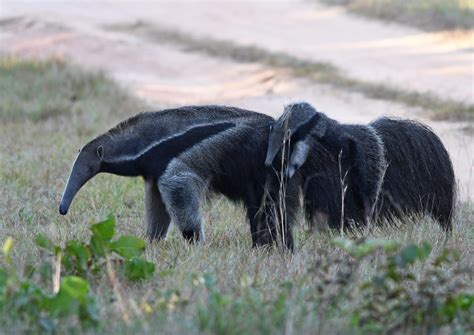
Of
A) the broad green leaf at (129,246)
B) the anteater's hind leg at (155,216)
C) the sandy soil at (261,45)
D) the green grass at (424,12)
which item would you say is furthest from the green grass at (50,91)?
the broad green leaf at (129,246)

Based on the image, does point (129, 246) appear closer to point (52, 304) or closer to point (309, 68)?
point (52, 304)

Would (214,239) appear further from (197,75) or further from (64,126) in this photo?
(197,75)

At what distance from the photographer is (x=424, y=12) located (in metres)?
17.0

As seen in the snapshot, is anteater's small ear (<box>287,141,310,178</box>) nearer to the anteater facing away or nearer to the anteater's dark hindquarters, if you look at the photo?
the anteater facing away

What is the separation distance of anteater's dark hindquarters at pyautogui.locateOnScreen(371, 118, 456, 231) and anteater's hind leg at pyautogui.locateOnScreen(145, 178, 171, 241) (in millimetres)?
1358

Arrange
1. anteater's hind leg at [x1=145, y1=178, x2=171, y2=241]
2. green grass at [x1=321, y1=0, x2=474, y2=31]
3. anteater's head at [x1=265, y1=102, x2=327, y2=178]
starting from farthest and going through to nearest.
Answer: green grass at [x1=321, y1=0, x2=474, y2=31] → anteater's hind leg at [x1=145, y1=178, x2=171, y2=241] → anteater's head at [x1=265, y1=102, x2=327, y2=178]

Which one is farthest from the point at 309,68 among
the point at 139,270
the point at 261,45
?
the point at 139,270

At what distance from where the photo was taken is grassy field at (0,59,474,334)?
14.2 ft

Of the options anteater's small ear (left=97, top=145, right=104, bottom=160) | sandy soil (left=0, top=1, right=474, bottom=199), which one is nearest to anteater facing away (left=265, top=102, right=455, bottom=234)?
anteater's small ear (left=97, top=145, right=104, bottom=160)

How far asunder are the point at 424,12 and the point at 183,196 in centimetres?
1150

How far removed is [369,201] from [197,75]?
9.04 meters

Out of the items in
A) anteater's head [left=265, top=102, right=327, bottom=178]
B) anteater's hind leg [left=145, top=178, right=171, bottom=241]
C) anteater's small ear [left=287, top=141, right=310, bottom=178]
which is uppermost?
anteater's head [left=265, top=102, right=327, bottom=178]

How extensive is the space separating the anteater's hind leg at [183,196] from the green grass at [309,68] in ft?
17.1

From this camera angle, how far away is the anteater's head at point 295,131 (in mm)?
6250
